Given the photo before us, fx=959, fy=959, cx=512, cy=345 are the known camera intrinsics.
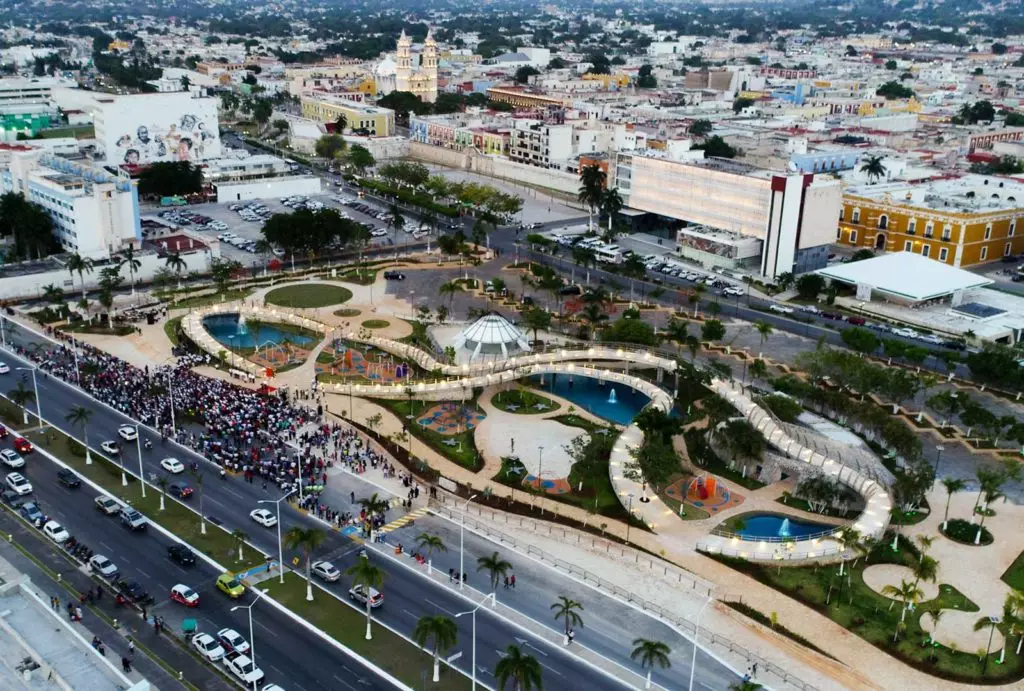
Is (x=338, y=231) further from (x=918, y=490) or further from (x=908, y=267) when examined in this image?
(x=918, y=490)

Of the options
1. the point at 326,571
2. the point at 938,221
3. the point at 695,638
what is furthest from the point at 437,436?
the point at 938,221

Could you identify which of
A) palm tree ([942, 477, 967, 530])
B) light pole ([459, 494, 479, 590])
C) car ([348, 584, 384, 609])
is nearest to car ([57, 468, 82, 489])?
car ([348, 584, 384, 609])

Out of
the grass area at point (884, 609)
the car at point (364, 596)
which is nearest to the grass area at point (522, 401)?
the grass area at point (884, 609)

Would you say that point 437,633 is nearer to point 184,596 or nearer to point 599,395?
point 184,596

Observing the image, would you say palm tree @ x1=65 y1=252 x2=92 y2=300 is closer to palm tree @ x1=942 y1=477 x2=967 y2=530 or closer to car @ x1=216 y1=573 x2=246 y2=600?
car @ x1=216 y1=573 x2=246 y2=600

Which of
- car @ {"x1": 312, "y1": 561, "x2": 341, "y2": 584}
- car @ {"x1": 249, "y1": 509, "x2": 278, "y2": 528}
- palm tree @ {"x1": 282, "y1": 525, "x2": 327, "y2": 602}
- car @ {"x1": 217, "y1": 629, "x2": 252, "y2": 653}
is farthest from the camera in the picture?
car @ {"x1": 249, "y1": 509, "x2": 278, "y2": 528}

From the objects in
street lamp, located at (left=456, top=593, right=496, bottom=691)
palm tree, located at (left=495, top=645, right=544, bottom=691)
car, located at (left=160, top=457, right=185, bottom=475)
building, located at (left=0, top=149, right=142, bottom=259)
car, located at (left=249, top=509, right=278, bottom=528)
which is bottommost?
street lamp, located at (left=456, top=593, right=496, bottom=691)
